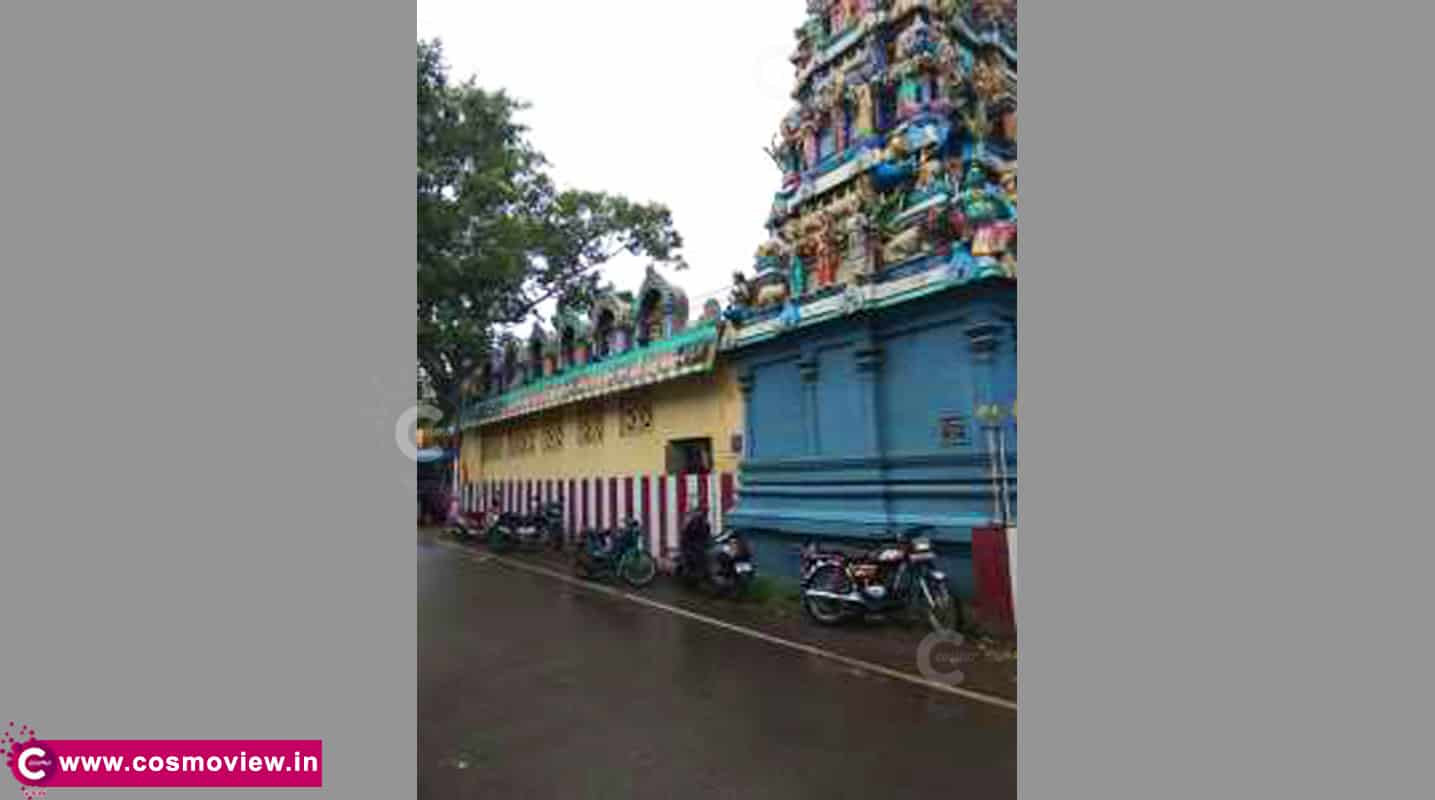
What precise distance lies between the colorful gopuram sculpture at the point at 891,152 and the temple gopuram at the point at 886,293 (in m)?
0.02

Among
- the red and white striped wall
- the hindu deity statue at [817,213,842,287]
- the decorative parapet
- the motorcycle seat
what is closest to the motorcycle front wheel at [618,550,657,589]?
the red and white striped wall

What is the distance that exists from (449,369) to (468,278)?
7528 millimetres

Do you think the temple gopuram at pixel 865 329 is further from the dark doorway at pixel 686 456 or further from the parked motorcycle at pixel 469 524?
the parked motorcycle at pixel 469 524

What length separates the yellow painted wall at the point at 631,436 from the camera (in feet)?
32.6

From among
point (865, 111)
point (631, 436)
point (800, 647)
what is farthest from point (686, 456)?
point (800, 647)

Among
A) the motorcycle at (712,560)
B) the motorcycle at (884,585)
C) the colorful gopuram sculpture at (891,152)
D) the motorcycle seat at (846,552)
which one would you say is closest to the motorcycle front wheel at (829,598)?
the motorcycle at (884,585)

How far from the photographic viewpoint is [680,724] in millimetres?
3846

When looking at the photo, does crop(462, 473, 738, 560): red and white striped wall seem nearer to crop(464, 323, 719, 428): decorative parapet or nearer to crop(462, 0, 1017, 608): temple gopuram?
crop(462, 0, 1017, 608): temple gopuram

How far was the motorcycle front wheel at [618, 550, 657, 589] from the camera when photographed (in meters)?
8.81

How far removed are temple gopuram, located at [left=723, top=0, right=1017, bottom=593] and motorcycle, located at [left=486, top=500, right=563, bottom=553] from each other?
447 centimetres

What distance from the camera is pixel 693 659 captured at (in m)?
5.23
